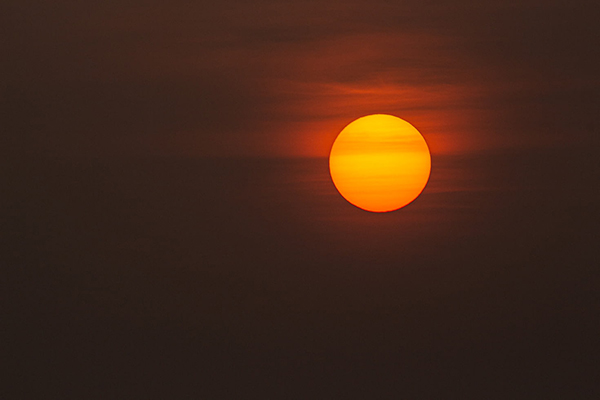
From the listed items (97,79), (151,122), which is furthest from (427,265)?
(97,79)

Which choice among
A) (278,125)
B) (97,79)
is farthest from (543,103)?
(97,79)

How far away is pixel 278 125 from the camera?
4.78 ft

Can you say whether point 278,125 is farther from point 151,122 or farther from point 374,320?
point 374,320

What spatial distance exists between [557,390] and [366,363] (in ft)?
1.83

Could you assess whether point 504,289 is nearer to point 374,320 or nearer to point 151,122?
point 374,320

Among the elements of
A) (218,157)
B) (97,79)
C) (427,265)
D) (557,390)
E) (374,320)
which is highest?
(97,79)

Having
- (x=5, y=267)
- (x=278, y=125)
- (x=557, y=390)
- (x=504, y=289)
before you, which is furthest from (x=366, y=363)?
(x=5, y=267)

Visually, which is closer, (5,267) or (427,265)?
(427,265)

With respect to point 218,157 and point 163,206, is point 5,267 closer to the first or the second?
point 163,206

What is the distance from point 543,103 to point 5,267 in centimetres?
165

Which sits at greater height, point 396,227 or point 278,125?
point 278,125

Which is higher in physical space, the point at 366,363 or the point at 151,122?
the point at 151,122

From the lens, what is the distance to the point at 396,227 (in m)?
1.46

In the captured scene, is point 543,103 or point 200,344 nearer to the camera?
point 543,103
